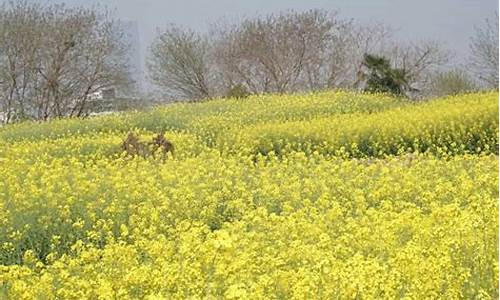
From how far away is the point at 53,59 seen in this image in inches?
989

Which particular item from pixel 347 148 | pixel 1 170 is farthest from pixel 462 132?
pixel 1 170

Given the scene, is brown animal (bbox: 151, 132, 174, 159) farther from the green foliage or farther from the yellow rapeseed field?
the green foliage

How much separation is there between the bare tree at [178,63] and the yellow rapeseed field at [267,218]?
624 inches

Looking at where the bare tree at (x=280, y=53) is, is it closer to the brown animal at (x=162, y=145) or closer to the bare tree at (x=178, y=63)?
the bare tree at (x=178, y=63)

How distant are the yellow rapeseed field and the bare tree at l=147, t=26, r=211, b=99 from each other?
52.0 ft

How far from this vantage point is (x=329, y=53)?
104ft

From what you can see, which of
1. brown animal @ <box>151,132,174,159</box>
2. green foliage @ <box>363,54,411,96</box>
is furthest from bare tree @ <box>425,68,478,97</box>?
brown animal @ <box>151,132,174,159</box>

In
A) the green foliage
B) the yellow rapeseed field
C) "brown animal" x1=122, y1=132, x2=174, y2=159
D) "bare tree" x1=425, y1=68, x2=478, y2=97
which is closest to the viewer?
the yellow rapeseed field

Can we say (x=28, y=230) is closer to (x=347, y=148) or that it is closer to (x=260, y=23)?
(x=347, y=148)

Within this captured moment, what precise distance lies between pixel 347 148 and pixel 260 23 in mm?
19114

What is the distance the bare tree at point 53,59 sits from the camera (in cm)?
2452

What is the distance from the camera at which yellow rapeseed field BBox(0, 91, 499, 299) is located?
3881mm

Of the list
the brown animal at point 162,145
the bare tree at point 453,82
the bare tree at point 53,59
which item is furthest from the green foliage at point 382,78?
the brown animal at point 162,145

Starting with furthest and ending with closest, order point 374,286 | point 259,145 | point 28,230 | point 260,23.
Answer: point 260,23, point 259,145, point 28,230, point 374,286
